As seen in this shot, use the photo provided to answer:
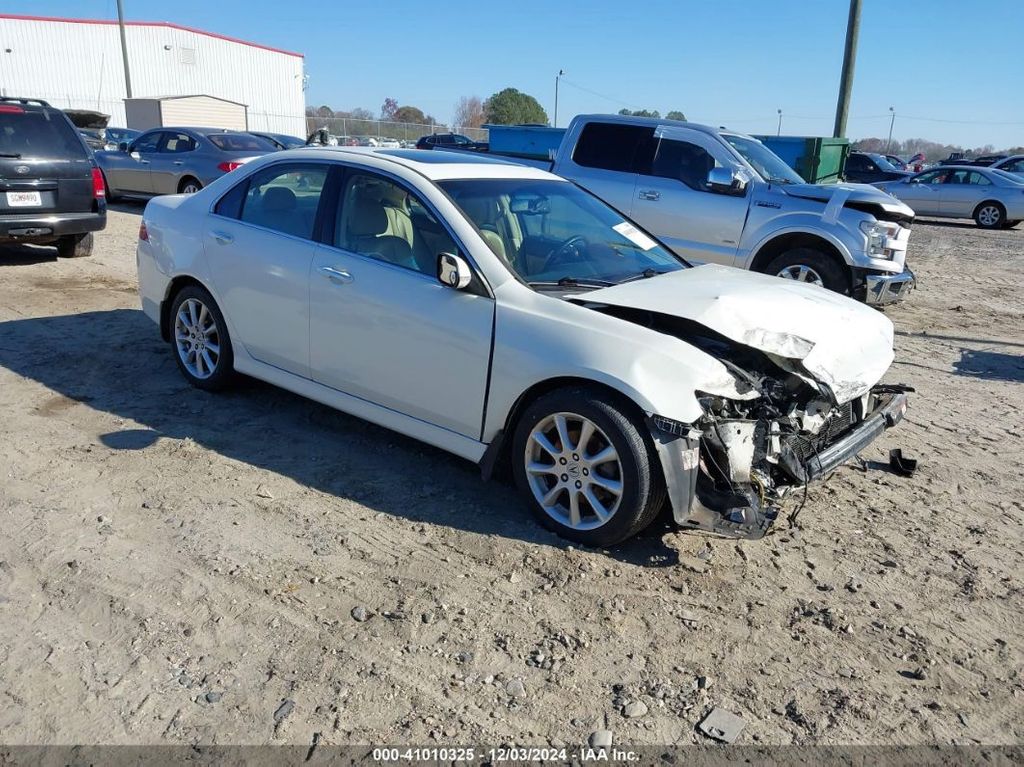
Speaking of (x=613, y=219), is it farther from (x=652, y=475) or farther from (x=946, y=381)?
(x=946, y=381)

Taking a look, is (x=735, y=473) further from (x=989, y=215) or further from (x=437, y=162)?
(x=989, y=215)

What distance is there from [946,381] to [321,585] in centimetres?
546

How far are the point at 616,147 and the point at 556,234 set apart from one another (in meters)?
5.19

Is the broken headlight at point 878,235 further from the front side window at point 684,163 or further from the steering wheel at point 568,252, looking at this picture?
the steering wheel at point 568,252

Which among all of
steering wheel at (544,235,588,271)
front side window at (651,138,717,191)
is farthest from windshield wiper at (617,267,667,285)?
front side window at (651,138,717,191)

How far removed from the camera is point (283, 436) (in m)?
5.12

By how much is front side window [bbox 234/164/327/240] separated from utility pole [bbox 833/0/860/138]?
1661 cm

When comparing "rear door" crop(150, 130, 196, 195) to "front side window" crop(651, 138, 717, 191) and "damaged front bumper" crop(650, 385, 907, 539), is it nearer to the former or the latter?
"front side window" crop(651, 138, 717, 191)

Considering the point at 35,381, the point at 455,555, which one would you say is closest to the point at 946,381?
the point at 455,555

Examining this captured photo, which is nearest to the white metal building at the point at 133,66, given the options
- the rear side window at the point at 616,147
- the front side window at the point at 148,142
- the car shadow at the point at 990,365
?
the front side window at the point at 148,142

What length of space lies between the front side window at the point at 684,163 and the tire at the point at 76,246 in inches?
279

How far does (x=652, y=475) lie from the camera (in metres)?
3.65

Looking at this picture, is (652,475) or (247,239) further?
(247,239)

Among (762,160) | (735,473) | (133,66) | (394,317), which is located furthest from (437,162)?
(133,66)
